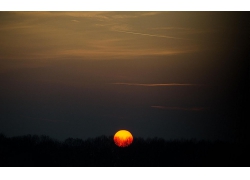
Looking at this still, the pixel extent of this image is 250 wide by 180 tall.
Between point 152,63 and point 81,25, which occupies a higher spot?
point 81,25

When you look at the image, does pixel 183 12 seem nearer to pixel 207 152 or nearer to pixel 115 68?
pixel 115 68

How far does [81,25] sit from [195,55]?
120 centimetres

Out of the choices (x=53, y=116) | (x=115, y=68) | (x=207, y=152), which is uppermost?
(x=115, y=68)

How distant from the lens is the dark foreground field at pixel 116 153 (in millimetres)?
4801

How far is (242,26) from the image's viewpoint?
475 cm

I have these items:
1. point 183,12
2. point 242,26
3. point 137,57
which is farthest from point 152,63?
point 242,26

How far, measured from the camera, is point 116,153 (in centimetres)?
482

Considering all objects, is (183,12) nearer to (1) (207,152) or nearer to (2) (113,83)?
(2) (113,83)

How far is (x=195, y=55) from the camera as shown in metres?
4.78

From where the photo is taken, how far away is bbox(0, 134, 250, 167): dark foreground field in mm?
4801
